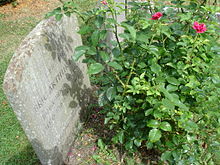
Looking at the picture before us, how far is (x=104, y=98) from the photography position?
197 cm

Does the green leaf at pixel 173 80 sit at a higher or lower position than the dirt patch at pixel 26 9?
higher

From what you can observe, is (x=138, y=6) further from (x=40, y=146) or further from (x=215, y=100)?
(x=40, y=146)

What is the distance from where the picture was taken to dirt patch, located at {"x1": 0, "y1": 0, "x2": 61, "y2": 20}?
551cm

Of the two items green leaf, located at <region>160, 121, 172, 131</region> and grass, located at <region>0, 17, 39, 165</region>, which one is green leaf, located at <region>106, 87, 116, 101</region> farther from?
grass, located at <region>0, 17, 39, 165</region>

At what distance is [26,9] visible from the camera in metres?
5.75

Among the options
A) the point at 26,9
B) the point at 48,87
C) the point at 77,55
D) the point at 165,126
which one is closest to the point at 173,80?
the point at 165,126

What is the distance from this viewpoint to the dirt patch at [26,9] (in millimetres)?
5510

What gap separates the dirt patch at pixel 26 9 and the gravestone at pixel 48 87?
359cm

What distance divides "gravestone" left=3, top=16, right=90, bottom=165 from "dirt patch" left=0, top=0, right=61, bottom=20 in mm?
3594

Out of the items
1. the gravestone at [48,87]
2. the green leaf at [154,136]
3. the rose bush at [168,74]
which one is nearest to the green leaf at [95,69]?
the rose bush at [168,74]

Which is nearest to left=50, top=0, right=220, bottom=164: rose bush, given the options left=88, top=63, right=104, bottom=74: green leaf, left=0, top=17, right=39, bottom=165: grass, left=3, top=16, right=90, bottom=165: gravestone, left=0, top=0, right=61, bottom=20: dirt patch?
left=88, top=63, right=104, bottom=74: green leaf

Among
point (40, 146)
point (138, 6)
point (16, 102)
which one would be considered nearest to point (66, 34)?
point (138, 6)

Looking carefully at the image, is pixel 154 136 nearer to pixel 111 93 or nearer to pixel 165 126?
pixel 165 126

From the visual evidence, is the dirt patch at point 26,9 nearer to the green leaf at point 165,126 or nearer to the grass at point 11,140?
the grass at point 11,140
